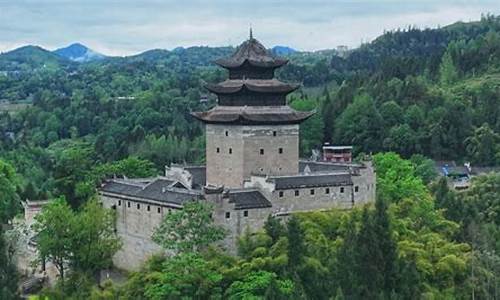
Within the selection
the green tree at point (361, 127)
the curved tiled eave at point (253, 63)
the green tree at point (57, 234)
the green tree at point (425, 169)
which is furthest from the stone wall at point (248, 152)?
the green tree at point (361, 127)

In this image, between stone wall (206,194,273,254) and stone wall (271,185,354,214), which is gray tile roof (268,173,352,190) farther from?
stone wall (206,194,273,254)

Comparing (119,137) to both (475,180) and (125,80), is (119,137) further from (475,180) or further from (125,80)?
(125,80)

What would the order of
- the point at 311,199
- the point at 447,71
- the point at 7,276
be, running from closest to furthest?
the point at 7,276 → the point at 311,199 → the point at 447,71

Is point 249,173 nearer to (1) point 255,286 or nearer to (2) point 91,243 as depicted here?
(2) point 91,243

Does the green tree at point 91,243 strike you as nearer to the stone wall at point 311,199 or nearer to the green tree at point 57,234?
the green tree at point 57,234

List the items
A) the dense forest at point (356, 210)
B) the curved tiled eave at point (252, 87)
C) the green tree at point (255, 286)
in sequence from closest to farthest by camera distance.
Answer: the green tree at point (255, 286), the dense forest at point (356, 210), the curved tiled eave at point (252, 87)

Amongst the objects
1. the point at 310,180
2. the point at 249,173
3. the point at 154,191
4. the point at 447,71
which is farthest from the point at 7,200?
the point at 447,71

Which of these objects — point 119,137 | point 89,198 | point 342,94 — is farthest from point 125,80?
point 89,198
